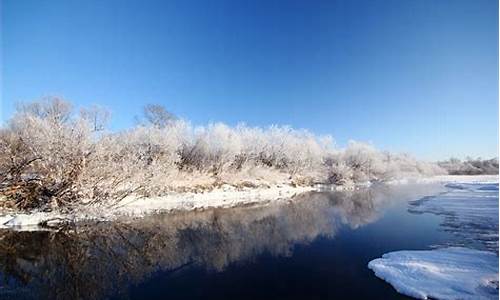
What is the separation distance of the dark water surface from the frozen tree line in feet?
10.7

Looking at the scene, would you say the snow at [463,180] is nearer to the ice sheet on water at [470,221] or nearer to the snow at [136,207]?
the ice sheet on water at [470,221]

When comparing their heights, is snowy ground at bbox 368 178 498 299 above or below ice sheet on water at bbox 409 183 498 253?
below

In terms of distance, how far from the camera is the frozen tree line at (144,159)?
17125mm

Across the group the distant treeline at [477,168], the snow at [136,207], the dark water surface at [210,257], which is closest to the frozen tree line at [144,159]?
the snow at [136,207]

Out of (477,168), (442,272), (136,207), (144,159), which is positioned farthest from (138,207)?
(477,168)

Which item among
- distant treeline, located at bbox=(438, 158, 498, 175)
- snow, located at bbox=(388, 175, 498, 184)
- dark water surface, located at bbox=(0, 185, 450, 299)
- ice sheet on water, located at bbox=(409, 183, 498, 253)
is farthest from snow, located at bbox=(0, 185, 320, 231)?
distant treeline, located at bbox=(438, 158, 498, 175)

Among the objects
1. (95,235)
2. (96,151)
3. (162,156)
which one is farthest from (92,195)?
(162,156)

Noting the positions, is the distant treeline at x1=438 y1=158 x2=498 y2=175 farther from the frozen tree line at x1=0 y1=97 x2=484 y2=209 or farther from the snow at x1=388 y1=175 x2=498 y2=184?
the frozen tree line at x1=0 y1=97 x2=484 y2=209

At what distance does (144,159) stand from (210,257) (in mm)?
17492

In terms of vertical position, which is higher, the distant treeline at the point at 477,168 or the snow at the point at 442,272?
the distant treeline at the point at 477,168

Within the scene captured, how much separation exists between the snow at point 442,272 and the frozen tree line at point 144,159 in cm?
1391

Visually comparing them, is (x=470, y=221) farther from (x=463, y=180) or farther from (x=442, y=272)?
(x=463, y=180)

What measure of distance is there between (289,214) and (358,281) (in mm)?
11305

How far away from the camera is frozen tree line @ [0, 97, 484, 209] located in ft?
56.2
